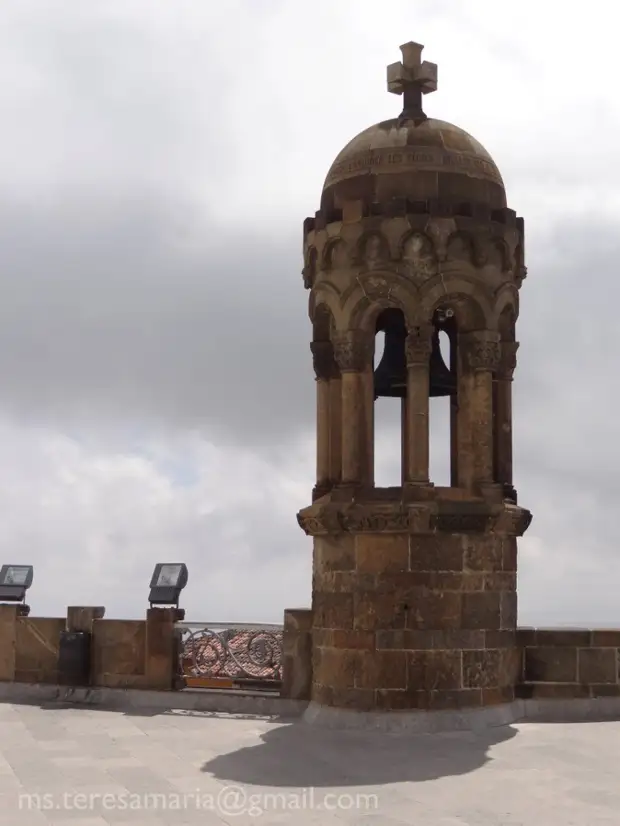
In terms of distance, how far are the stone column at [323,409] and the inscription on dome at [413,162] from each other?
2.00 meters

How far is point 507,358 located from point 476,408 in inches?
35.8

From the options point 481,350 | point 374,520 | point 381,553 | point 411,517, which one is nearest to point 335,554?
point 381,553

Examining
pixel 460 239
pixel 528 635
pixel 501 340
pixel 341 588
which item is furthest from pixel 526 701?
pixel 460 239

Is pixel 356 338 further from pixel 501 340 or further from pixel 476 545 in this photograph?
pixel 476 545

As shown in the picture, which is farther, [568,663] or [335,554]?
[568,663]

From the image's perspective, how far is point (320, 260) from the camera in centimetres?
1259

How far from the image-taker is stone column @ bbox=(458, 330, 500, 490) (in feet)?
40.1

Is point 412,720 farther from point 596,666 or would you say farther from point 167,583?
point 167,583

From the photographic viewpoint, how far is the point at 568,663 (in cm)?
1278

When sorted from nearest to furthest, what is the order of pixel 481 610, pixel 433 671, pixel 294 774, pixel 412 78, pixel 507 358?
pixel 294 774, pixel 433 671, pixel 481 610, pixel 507 358, pixel 412 78

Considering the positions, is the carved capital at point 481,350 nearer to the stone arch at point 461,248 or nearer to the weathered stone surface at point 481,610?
the stone arch at point 461,248

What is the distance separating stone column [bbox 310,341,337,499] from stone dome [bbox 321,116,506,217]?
165 centimetres

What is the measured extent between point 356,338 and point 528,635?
13.1ft

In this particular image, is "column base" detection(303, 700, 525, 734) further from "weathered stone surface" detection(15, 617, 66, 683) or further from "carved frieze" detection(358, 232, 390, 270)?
"carved frieze" detection(358, 232, 390, 270)
